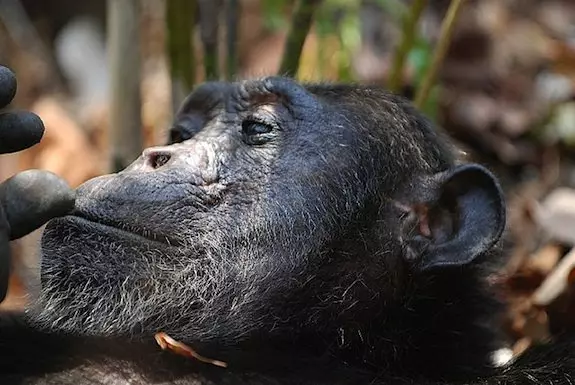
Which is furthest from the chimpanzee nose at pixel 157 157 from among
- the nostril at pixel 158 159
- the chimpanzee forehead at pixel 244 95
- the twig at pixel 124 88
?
the twig at pixel 124 88

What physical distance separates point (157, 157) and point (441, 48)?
1317 mm

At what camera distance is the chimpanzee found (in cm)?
278

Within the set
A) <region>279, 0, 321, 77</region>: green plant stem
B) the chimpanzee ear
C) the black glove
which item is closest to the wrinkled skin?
the chimpanzee ear

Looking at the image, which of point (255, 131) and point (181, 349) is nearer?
point (181, 349)

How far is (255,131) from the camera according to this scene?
3.22 metres

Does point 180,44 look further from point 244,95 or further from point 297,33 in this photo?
point 244,95

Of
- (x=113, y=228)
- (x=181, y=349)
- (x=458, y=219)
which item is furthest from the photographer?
(x=458, y=219)

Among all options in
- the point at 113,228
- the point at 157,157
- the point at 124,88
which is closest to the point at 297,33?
the point at 124,88

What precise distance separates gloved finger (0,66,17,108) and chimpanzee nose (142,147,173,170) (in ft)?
2.11

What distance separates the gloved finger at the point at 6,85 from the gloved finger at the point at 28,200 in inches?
6.8

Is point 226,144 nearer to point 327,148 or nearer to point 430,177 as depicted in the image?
point 327,148

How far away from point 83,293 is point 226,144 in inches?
24.6

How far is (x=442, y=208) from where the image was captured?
3.18 m

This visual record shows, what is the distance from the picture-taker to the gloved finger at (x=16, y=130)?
2.42m
